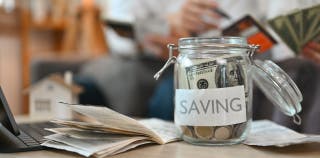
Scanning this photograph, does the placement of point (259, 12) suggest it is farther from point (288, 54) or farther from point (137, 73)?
point (137, 73)

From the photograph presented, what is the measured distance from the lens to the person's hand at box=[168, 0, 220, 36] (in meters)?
0.90

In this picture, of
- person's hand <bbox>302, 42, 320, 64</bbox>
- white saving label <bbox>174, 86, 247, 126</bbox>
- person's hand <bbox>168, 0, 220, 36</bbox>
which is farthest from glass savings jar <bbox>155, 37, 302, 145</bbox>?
person's hand <bbox>168, 0, 220, 36</bbox>

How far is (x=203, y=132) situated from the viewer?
49 cm

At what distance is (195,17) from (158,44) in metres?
0.24

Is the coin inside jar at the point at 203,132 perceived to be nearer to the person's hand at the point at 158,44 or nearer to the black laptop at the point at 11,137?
the black laptop at the point at 11,137

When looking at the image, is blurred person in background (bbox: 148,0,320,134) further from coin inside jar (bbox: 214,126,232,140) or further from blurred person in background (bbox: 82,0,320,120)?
coin inside jar (bbox: 214,126,232,140)

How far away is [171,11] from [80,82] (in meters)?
0.44

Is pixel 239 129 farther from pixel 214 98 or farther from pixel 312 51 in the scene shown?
pixel 312 51

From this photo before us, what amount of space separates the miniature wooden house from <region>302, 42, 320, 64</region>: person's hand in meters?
0.48

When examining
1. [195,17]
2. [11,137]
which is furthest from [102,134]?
[195,17]

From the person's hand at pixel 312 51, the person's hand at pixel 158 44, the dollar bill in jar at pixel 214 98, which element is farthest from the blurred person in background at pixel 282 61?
the dollar bill in jar at pixel 214 98

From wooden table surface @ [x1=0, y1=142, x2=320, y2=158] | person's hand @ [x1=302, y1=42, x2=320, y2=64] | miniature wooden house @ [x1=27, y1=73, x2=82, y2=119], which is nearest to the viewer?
wooden table surface @ [x1=0, y1=142, x2=320, y2=158]

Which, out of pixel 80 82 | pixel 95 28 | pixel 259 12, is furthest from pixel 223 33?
pixel 95 28

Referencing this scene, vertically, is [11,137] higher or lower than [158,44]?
lower
